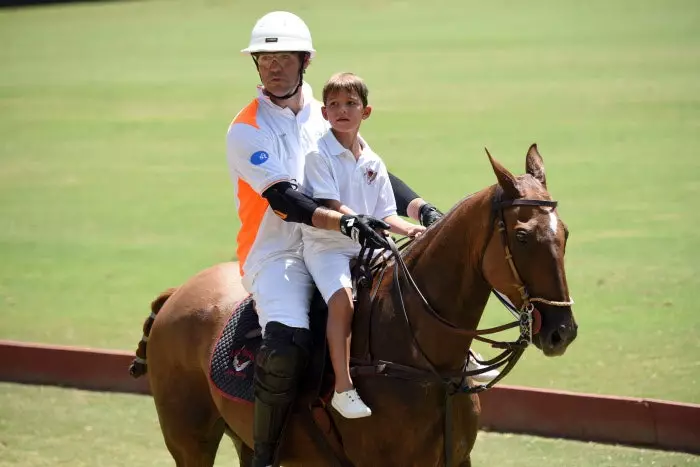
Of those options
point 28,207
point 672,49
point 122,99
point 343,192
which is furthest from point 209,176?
point 343,192

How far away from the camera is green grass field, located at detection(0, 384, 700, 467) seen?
6785mm

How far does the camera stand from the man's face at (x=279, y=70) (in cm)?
507

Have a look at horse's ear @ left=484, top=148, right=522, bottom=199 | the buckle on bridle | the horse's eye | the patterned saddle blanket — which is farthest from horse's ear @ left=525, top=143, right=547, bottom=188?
the patterned saddle blanket

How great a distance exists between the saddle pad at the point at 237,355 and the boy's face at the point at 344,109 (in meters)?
1.04

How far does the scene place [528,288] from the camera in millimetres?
4129

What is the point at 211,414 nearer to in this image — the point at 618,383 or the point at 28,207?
the point at 618,383

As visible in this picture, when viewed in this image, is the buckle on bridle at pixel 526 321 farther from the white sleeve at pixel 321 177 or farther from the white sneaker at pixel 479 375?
the white sleeve at pixel 321 177

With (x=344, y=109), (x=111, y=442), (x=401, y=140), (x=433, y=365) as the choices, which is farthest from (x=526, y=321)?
(x=401, y=140)

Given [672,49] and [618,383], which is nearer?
[618,383]

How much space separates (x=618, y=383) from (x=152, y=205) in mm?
6754

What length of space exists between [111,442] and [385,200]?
317 centimetres

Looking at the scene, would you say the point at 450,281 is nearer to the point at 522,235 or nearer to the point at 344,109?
the point at 522,235

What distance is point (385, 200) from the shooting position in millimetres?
5172

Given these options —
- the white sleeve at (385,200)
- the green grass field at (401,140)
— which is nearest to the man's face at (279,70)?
the white sleeve at (385,200)
